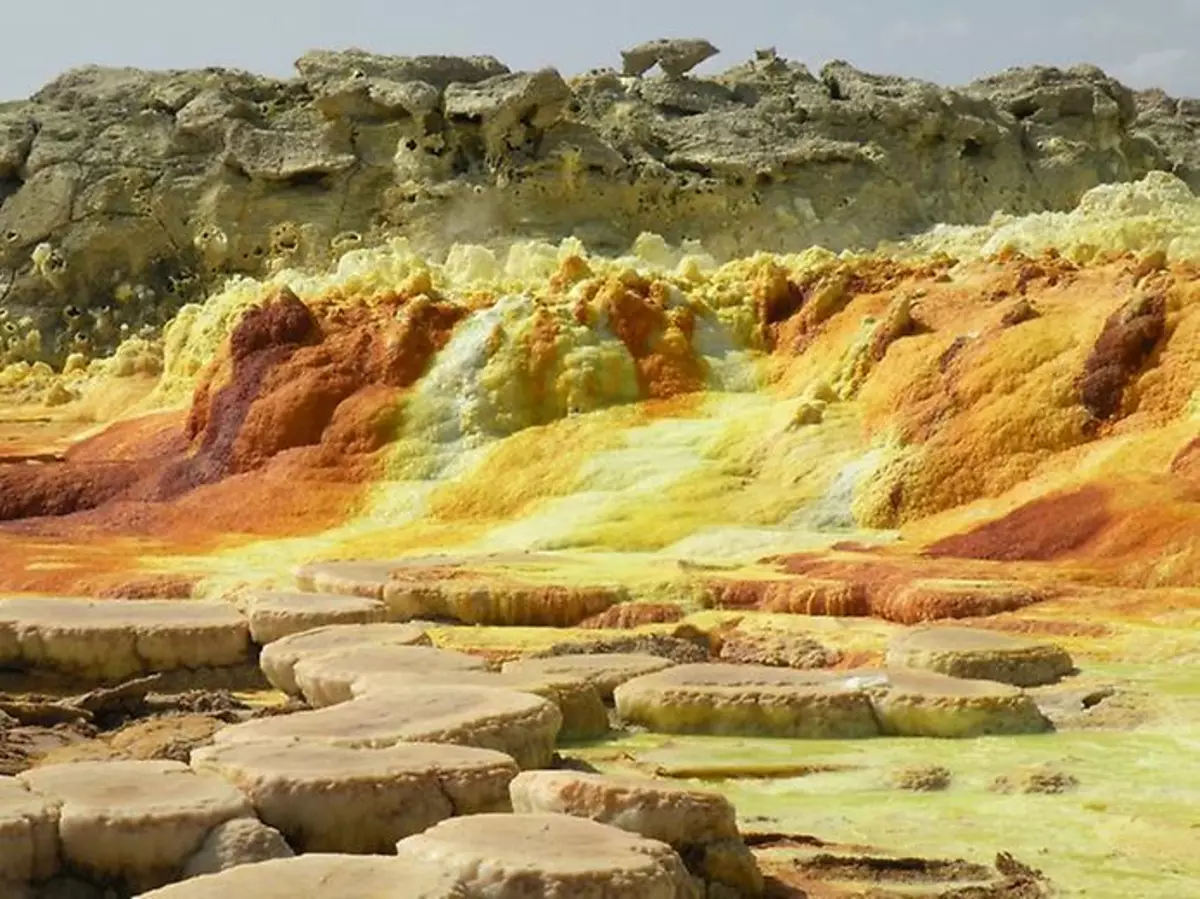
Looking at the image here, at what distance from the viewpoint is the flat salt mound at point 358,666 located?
9.38 meters

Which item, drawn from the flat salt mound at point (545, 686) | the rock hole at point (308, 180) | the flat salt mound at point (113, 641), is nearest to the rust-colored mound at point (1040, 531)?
the flat salt mound at point (545, 686)

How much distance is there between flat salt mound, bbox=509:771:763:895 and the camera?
21.1 feet

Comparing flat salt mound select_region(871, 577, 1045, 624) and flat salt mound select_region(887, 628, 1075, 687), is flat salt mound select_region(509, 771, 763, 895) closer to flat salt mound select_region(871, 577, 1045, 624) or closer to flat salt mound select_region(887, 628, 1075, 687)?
flat salt mound select_region(887, 628, 1075, 687)

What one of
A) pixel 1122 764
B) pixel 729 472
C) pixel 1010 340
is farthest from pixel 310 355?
pixel 1122 764

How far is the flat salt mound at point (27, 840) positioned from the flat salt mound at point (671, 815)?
168 cm

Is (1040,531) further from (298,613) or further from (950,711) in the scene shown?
(298,613)

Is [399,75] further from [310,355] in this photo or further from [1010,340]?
[1010,340]

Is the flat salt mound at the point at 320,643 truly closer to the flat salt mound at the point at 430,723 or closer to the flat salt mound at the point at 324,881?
the flat salt mound at the point at 430,723

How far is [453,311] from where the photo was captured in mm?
26203

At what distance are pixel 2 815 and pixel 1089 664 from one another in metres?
7.82

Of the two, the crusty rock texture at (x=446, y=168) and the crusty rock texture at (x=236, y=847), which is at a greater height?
the crusty rock texture at (x=446, y=168)

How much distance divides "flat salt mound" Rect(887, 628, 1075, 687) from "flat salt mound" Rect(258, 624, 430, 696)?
303cm

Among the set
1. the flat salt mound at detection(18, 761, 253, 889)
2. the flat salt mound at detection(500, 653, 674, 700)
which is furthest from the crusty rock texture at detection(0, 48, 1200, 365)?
the flat salt mound at detection(18, 761, 253, 889)

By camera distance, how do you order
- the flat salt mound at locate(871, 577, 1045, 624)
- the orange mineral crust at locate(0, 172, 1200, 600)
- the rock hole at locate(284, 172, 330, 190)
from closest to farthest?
the flat salt mound at locate(871, 577, 1045, 624) → the orange mineral crust at locate(0, 172, 1200, 600) → the rock hole at locate(284, 172, 330, 190)
